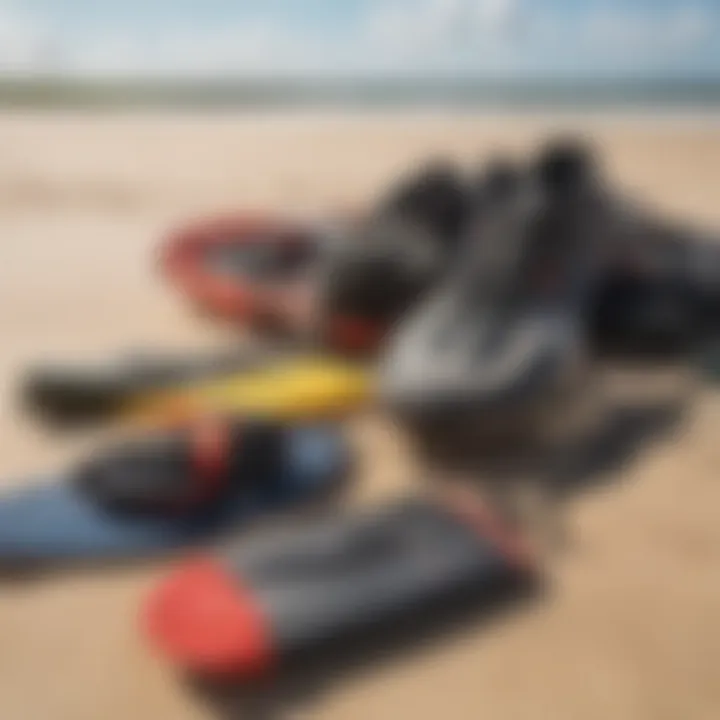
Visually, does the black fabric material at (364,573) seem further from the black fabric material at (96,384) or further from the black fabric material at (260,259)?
the black fabric material at (260,259)

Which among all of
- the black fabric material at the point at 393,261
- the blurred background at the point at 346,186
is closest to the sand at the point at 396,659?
the blurred background at the point at 346,186

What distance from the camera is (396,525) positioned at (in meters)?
0.81

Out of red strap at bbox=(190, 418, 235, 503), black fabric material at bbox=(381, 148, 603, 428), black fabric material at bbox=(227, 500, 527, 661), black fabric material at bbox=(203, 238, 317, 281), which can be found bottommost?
black fabric material at bbox=(227, 500, 527, 661)

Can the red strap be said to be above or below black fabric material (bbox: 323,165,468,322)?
below

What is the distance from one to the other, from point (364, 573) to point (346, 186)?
1.09 meters

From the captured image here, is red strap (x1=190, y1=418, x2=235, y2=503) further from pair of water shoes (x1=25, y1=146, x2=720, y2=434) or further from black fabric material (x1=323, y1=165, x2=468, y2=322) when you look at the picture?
black fabric material (x1=323, y1=165, x2=468, y2=322)

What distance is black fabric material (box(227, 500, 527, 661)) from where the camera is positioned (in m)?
0.71

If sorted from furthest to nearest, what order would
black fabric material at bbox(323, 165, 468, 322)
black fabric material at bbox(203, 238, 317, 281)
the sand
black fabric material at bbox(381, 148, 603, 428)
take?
black fabric material at bbox(203, 238, 317, 281)
black fabric material at bbox(323, 165, 468, 322)
black fabric material at bbox(381, 148, 603, 428)
the sand

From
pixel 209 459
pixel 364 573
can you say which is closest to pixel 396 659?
pixel 364 573

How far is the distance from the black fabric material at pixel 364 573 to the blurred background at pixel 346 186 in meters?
0.03

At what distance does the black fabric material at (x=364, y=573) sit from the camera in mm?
710

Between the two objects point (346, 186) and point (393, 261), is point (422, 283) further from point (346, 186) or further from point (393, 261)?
point (346, 186)

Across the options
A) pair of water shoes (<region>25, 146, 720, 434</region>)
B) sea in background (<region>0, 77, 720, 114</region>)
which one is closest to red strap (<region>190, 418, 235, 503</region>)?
pair of water shoes (<region>25, 146, 720, 434</region>)

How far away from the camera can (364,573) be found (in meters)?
0.75
